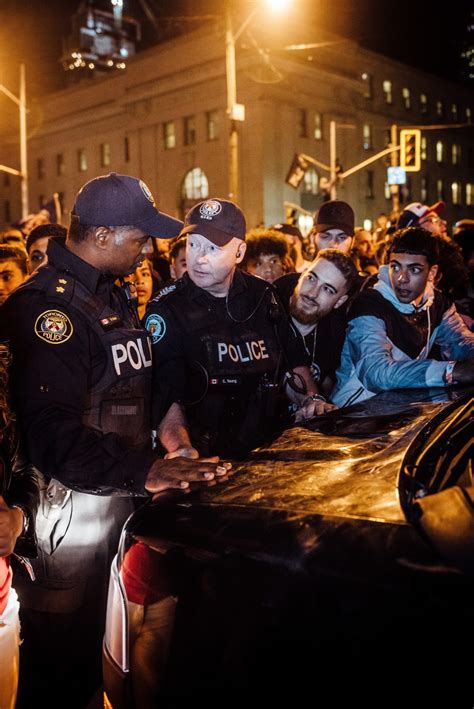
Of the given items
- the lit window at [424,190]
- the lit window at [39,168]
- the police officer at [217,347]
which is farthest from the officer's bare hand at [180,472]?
the lit window at [39,168]

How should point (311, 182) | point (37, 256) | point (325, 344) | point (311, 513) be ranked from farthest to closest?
point (311, 182)
point (37, 256)
point (325, 344)
point (311, 513)

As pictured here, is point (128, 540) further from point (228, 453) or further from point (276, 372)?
point (276, 372)

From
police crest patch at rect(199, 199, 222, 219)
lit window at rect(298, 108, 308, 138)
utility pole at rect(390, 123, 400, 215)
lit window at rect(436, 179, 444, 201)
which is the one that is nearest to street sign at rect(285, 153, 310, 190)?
utility pole at rect(390, 123, 400, 215)

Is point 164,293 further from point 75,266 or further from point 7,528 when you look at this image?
point 7,528

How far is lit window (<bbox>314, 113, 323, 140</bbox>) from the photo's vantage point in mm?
37938

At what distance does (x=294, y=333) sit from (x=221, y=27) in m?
34.6

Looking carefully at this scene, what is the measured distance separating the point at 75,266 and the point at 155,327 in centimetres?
83

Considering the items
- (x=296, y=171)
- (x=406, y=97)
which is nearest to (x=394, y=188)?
(x=296, y=171)

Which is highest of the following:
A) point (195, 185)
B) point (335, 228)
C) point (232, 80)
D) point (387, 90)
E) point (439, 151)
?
point (387, 90)

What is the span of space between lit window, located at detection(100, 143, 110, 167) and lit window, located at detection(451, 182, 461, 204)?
944 inches

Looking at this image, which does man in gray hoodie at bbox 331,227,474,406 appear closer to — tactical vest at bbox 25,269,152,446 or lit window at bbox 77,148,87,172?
tactical vest at bbox 25,269,152,446

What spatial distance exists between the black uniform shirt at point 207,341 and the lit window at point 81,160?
44.7 metres

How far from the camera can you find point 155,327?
11.7ft

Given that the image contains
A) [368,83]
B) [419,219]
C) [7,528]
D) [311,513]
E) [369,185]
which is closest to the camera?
[311,513]
